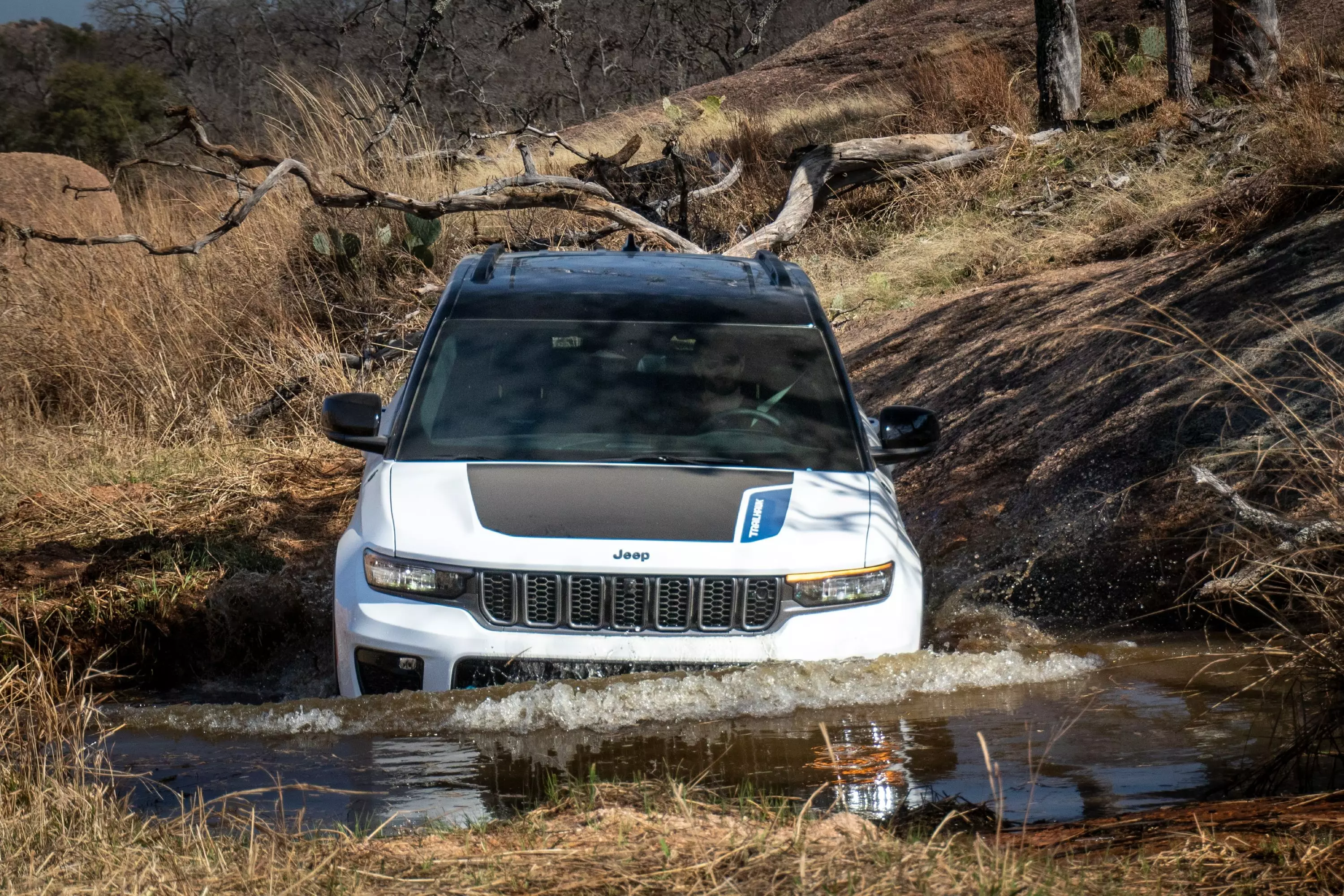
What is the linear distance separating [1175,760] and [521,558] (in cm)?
195

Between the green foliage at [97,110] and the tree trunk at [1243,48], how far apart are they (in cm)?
2481

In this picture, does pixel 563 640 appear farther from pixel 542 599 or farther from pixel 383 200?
pixel 383 200

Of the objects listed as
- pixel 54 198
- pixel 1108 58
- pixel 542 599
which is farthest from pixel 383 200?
pixel 1108 58

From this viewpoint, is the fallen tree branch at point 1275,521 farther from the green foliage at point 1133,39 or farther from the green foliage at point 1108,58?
the green foliage at point 1133,39

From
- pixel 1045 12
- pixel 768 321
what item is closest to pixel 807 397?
pixel 768 321

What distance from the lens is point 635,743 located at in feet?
12.0

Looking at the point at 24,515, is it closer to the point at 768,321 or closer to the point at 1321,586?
the point at 768,321

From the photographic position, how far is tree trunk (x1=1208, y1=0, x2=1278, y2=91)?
1366cm

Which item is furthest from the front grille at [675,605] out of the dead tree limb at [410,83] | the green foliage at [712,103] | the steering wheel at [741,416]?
the green foliage at [712,103]

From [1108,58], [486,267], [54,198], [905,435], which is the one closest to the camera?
[905,435]

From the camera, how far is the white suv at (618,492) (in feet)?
12.2

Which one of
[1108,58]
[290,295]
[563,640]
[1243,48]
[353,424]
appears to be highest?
[1243,48]

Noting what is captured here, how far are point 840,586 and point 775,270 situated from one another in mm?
1839

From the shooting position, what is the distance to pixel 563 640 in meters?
3.69
